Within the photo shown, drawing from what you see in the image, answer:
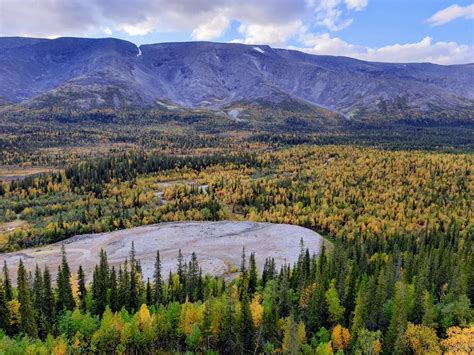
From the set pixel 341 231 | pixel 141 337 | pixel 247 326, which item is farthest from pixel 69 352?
pixel 341 231

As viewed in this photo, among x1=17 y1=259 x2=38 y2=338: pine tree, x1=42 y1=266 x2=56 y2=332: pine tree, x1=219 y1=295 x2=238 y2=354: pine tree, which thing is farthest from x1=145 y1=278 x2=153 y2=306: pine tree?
Answer: x1=17 y1=259 x2=38 y2=338: pine tree

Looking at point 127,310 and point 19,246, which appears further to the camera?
point 19,246

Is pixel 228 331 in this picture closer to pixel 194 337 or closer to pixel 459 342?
pixel 194 337

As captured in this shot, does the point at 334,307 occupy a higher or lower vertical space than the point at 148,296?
higher

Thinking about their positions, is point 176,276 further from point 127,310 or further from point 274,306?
point 274,306

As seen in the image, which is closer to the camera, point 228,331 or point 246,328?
point 228,331

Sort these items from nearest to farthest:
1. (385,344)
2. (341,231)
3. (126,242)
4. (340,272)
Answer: (385,344) → (340,272) → (126,242) → (341,231)

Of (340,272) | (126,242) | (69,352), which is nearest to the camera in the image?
(69,352)

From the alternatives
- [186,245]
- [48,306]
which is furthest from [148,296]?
[186,245]
